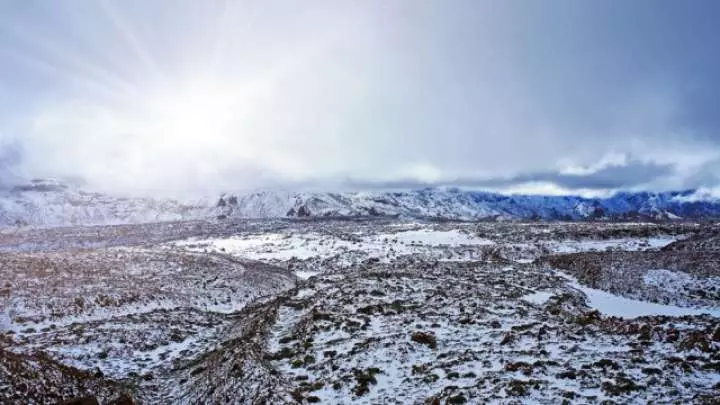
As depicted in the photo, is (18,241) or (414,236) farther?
(18,241)

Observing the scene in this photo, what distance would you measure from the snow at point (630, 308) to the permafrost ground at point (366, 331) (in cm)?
21

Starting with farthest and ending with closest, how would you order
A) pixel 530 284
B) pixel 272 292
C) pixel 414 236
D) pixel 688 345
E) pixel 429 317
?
pixel 414 236
pixel 272 292
pixel 530 284
pixel 429 317
pixel 688 345

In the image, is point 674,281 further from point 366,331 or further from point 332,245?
point 332,245

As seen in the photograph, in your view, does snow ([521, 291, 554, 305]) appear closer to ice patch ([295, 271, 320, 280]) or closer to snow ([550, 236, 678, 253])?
ice patch ([295, 271, 320, 280])

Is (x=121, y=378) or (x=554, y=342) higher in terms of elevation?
(x=554, y=342)

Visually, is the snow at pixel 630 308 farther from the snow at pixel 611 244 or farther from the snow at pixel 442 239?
the snow at pixel 442 239

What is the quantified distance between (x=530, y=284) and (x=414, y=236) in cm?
4757

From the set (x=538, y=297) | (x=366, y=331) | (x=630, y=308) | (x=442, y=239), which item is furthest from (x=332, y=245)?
(x=366, y=331)

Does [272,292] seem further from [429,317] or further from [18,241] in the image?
[18,241]

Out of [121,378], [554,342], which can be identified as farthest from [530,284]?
[121,378]

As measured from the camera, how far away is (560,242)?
68.4 m

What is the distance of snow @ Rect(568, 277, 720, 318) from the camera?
2959 cm

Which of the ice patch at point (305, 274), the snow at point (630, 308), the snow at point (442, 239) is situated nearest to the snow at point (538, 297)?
the snow at point (630, 308)

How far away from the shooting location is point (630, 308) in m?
31.2
